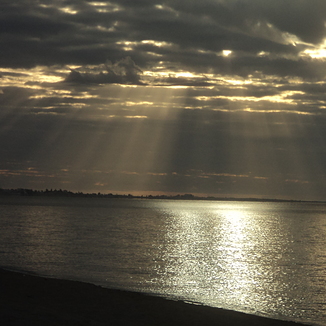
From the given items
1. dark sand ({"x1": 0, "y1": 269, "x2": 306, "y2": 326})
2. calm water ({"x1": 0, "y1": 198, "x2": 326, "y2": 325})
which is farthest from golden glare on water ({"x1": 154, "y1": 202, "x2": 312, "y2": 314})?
dark sand ({"x1": 0, "y1": 269, "x2": 306, "y2": 326})

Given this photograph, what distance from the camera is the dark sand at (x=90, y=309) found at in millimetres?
18594

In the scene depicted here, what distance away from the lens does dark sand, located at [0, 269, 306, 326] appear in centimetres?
1859

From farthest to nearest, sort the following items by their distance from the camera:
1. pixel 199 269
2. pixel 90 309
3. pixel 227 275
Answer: pixel 199 269, pixel 227 275, pixel 90 309

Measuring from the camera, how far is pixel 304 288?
33188 millimetres

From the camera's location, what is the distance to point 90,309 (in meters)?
21.4

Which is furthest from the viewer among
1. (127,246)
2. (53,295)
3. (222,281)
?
(127,246)

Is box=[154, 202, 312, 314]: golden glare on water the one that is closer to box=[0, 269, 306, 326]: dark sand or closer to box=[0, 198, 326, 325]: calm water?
box=[0, 198, 326, 325]: calm water

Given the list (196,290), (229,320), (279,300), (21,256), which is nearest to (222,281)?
(196,290)

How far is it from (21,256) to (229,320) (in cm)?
2993

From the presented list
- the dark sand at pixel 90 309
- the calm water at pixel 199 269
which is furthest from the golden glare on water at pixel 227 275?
the dark sand at pixel 90 309

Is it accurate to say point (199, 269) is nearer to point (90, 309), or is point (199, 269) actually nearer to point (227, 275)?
point (227, 275)

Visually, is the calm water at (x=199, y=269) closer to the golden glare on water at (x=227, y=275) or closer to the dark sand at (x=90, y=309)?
the golden glare on water at (x=227, y=275)

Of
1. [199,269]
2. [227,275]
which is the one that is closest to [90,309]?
[227,275]

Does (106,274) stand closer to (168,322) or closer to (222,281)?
(222,281)
